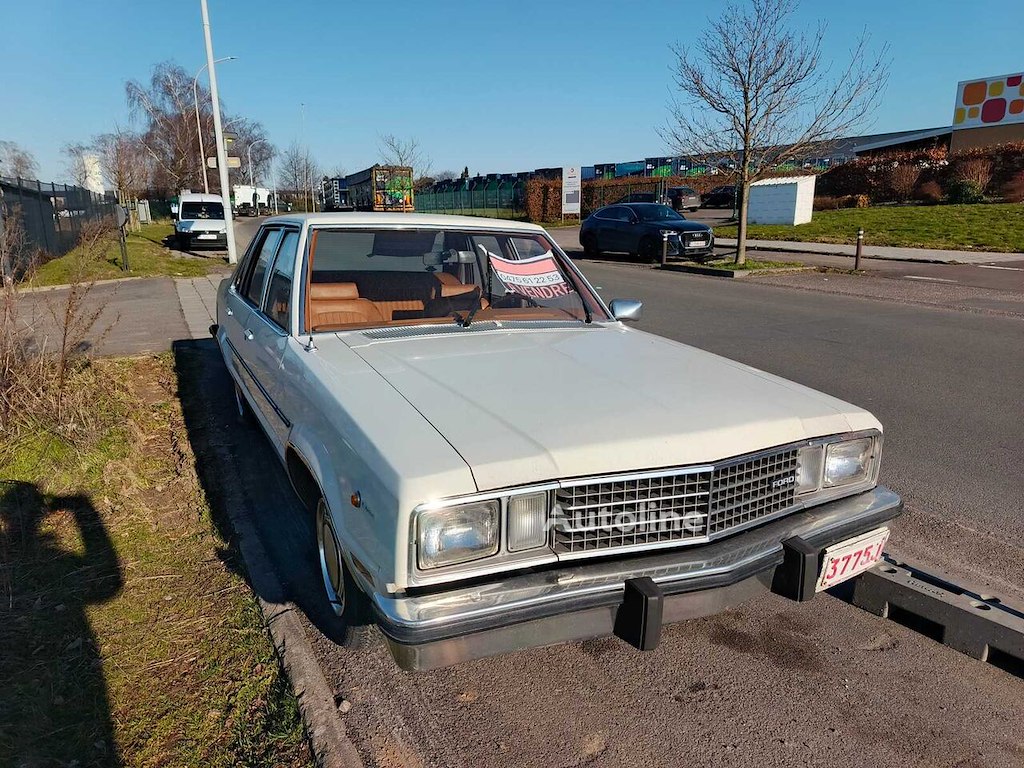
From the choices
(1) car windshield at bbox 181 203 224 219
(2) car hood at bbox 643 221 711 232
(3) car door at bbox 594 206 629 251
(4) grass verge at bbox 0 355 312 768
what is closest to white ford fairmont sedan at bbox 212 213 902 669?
(4) grass verge at bbox 0 355 312 768

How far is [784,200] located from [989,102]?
18.8 m

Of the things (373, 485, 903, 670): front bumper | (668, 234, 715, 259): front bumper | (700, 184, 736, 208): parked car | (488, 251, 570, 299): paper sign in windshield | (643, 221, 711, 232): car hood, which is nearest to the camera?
(373, 485, 903, 670): front bumper

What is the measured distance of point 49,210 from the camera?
21547mm

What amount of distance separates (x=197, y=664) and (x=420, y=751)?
998 millimetres

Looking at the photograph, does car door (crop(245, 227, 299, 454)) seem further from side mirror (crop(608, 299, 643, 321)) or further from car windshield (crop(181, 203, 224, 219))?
car windshield (crop(181, 203, 224, 219))

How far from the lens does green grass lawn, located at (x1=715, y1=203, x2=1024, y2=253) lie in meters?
21.0

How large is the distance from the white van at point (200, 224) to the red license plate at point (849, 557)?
24.8 meters

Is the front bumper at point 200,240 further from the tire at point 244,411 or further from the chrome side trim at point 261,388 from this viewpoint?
the chrome side trim at point 261,388

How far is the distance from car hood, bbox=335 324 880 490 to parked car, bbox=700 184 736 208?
136 ft

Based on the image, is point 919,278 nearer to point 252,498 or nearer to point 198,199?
point 252,498

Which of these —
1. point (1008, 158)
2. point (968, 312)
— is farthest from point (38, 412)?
point (1008, 158)

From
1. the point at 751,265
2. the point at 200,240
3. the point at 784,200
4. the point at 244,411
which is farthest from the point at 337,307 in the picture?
the point at 784,200

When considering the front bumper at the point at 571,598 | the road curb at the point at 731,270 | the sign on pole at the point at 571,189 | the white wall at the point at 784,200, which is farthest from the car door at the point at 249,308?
the sign on pole at the point at 571,189

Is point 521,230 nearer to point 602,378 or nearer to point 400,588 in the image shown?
point 602,378
